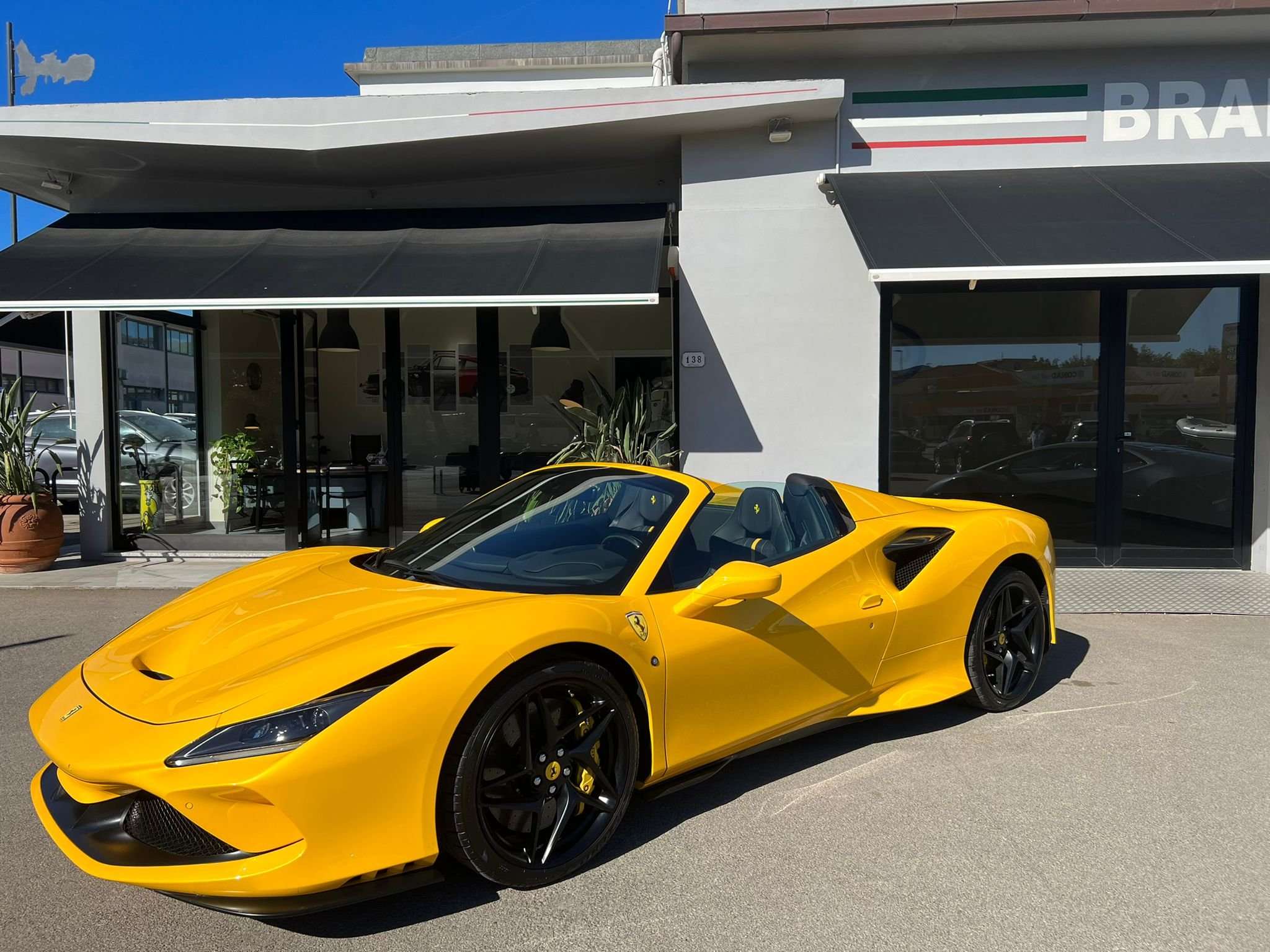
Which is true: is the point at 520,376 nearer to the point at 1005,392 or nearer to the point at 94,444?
the point at 94,444

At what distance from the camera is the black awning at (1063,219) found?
251 inches

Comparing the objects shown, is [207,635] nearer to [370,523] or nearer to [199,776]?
[199,776]

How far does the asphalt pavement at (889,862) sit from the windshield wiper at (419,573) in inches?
37.7

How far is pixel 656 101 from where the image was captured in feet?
24.6

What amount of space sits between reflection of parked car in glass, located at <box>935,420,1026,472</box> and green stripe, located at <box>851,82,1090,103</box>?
295cm

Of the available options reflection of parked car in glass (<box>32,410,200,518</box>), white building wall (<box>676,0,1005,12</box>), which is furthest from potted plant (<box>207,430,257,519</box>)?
white building wall (<box>676,0,1005,12</box>)

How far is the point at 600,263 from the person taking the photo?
7.27 m

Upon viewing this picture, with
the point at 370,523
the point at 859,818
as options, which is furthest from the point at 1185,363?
the point at 370,523

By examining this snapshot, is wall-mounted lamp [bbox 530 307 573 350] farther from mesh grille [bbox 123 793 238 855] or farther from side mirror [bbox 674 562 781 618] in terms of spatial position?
mesh grille [bbox 123 793 238 855]

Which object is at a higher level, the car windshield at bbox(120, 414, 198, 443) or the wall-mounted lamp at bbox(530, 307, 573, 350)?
the wall-mounted lamp at bbox(530, 307, 573, 350)

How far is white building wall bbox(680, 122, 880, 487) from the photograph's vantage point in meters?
7.92

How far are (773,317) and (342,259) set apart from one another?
3.87 m

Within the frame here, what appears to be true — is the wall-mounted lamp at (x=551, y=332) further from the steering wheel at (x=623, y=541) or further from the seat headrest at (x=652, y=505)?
the steering wheel at (x=623, y=541)

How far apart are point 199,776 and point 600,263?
18.9ft
